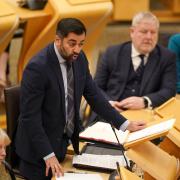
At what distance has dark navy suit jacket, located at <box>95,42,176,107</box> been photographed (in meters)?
3.39

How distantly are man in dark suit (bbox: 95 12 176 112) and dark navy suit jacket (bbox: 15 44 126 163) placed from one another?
3.17 ft

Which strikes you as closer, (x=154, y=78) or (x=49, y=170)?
(x=49, y=170)

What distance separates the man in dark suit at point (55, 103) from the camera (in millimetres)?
2197

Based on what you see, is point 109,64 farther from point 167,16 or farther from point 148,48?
point 167,16

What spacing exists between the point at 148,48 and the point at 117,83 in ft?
1.17

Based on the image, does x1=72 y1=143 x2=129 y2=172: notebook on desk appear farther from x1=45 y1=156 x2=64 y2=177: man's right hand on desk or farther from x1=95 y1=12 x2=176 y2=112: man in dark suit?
x1=95 y1=12 x2=176 y2=112: man in dark suit

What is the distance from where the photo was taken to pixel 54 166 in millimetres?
2166

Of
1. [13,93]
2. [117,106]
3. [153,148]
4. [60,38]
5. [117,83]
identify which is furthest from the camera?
[117,83]

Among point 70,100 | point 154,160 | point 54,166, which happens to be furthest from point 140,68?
point 154,160

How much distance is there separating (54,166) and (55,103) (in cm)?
33

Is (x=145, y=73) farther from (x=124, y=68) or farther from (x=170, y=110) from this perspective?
(x=170, y=110)

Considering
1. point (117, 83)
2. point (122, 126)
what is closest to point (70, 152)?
point (122, 126)

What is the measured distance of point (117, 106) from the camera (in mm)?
3221

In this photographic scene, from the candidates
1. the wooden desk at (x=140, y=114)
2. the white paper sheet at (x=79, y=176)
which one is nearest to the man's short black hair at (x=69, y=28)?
the white paper sheet at (x=79, y=176)
